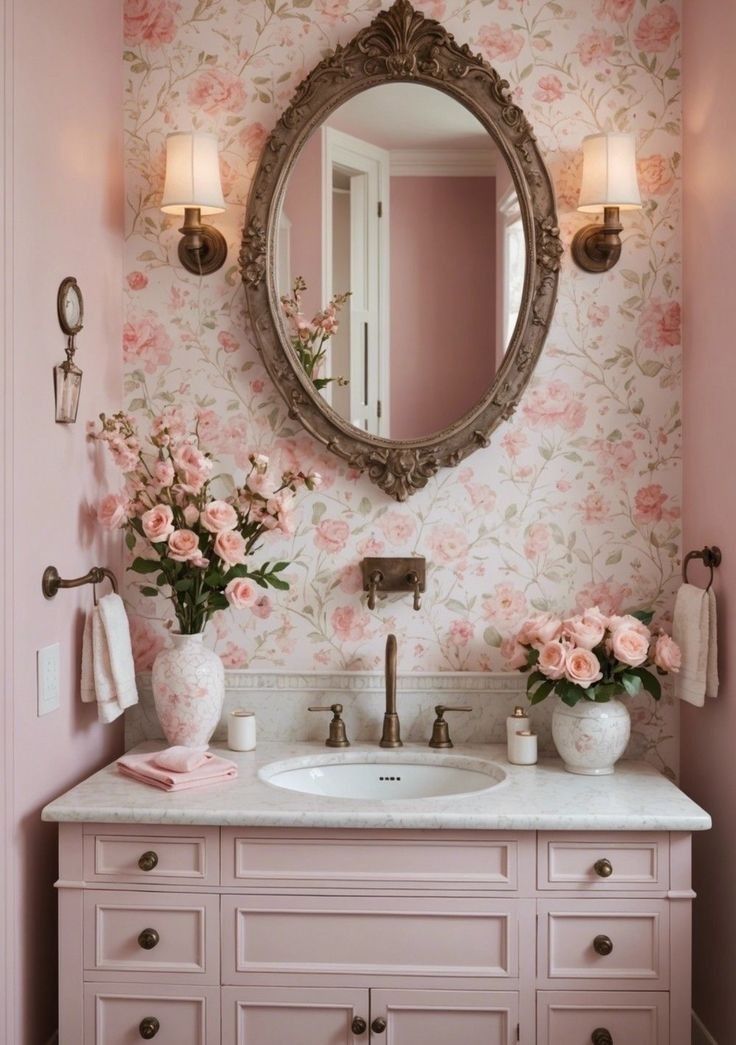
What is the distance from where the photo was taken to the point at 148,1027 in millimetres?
2062

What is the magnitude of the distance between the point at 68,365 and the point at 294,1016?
53.1 inches

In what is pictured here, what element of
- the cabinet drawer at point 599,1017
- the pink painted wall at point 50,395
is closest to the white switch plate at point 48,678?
the pink painted wall at point 50,395

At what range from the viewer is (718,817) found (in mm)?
2291

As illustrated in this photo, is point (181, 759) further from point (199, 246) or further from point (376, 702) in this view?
point (199, 246)

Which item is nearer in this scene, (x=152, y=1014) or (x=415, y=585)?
(x=152, y=1014)

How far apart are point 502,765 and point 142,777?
771 millimetres

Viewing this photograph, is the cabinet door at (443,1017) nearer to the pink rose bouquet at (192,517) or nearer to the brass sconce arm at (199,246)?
the pink rose bouquet at (192,517)

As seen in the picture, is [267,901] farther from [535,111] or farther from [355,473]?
[535,111]

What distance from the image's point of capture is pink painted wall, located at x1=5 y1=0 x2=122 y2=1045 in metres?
2.03

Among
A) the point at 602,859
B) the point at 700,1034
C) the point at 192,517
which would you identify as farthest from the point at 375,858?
the point at 700,1034

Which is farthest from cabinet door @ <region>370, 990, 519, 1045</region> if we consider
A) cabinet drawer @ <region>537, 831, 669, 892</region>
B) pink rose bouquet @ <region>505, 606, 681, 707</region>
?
pink rose bouquet @ <region>505, 606, 681, 707</region>

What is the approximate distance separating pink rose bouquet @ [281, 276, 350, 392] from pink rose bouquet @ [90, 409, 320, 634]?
257 millimetres

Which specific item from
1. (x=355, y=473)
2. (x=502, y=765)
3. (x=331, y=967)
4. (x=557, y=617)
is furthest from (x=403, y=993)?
(x=355, y=473)

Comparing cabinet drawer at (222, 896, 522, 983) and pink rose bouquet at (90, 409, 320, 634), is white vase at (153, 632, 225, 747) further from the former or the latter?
cabinet drawer at (222, 896, 522, 983)
